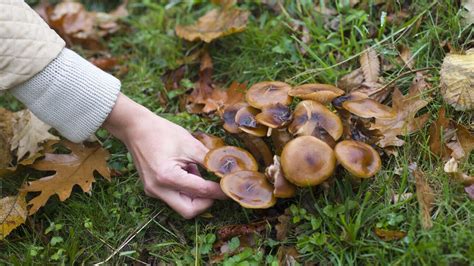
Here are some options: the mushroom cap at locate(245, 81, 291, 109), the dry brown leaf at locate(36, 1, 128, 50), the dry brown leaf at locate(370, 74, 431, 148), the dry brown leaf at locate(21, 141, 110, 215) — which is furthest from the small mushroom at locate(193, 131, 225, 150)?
the dry brown leaf at locate(36, 1, 128, 50)

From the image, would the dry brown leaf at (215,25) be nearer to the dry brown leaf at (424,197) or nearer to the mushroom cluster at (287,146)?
the mushroom cluster at (287,146)

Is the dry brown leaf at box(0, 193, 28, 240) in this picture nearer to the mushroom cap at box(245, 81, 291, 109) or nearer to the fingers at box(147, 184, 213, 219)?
the fingers at box(147, 184, 213, 219)

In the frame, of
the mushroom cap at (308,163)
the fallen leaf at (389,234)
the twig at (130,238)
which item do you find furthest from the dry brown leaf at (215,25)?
the fallen leaf at (389,234)

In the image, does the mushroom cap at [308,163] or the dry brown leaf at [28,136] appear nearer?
the mushroom cap at [308,163]

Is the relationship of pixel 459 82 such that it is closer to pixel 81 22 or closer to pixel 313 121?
pixel 313 121

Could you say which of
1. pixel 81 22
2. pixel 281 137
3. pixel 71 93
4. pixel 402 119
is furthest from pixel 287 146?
pixel 81 22

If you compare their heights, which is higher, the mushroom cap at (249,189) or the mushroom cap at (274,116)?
the mushroom cap at (274,116)

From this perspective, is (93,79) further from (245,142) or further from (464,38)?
(464,38)
